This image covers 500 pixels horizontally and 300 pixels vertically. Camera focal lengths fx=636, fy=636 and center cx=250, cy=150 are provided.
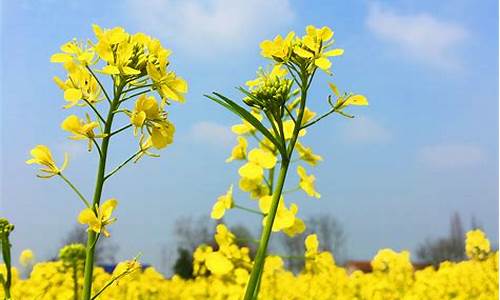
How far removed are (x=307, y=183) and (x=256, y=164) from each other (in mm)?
127

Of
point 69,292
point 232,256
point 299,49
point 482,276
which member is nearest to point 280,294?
point 69,292

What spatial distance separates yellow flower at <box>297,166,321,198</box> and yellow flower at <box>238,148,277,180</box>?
8cm

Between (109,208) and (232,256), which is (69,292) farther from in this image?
(109,208)

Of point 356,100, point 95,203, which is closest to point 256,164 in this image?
point 356,100

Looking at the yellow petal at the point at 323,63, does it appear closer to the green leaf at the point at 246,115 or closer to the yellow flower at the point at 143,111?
the green leaf at the point at 246,115

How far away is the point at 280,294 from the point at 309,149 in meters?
1.84

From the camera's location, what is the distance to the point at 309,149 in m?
1.53

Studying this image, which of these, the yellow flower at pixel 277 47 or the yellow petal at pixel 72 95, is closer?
the yellow petal at pixel 72 95

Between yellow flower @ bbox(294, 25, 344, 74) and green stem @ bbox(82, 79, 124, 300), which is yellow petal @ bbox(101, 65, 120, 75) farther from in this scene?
yellow flower @ bbox(294, 25, 344, 74)

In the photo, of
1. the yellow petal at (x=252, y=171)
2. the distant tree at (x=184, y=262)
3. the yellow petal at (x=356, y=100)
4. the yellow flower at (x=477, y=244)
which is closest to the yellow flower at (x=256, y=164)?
the yellow petal at (x=252, y=171)

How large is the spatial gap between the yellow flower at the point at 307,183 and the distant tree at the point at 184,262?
21.2 feet

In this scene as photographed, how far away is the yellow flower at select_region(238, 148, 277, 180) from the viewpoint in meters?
1.41

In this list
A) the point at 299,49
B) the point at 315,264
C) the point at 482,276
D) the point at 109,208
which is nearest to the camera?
the point at 109,208

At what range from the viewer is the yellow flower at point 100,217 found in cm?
89
